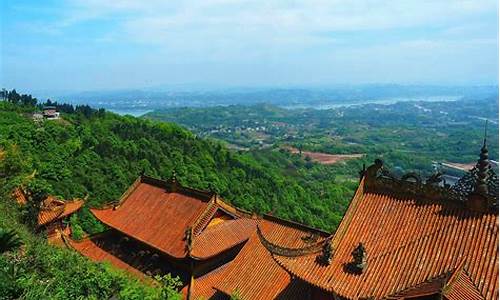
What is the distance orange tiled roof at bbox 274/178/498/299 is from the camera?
9.76 metres

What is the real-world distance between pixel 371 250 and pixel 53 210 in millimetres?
17048

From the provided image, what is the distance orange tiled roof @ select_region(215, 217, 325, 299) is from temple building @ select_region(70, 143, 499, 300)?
4 cm

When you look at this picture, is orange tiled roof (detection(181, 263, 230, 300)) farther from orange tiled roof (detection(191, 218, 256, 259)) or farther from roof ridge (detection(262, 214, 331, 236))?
roof ridge (detection(262, 214, 331, 236))

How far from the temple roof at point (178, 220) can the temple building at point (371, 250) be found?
56mm

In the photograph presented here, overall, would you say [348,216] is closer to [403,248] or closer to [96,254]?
[403,248]

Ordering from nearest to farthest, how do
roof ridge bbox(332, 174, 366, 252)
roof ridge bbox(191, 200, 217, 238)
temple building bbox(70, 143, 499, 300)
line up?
temple building bbox(70, 143, 499, 300)
roof ridge bbox(332, 174, 366, 252)
roof ridge bbox(191, 200, 217, 238)

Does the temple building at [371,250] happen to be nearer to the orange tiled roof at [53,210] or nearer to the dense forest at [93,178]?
the dense forest at [93,178]

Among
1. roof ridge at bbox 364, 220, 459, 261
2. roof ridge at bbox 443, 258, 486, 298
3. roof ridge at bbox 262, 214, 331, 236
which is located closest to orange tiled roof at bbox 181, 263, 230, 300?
roof ridge at bbox 262, 214, 331, 236

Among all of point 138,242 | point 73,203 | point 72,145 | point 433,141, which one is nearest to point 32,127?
point 72,145

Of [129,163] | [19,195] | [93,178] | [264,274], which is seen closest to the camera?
[264,274]

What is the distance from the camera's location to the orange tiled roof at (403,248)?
9.76 metres

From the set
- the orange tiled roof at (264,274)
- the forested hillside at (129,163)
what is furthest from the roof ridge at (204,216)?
the forested hillside at (129,163)

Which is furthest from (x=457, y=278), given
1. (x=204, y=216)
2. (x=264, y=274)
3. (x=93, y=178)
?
(x=93, y=178)

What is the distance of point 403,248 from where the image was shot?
10.7 meters
